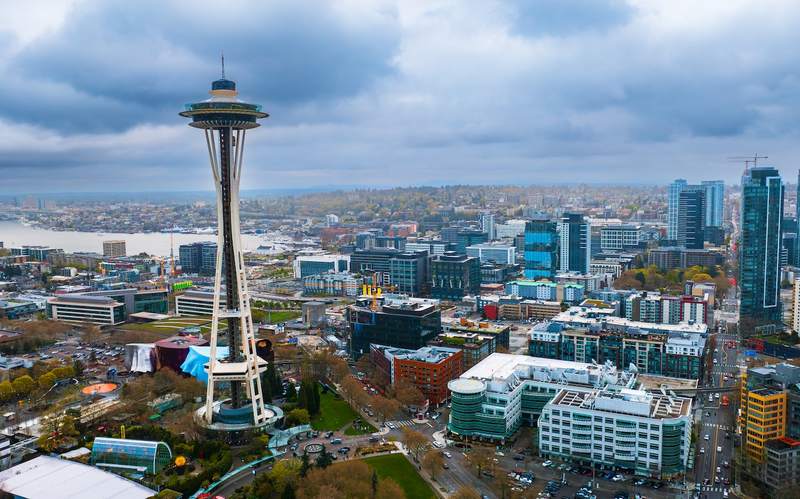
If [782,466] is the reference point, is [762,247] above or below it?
above

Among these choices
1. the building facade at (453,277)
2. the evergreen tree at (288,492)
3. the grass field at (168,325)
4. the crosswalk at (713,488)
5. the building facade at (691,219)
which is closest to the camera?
the evergreen tree at (288,492)

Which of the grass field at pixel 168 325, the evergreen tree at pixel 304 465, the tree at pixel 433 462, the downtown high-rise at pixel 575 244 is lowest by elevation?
the tree at pixel 433 462

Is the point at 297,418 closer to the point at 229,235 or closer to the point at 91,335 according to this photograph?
the point at 229,235

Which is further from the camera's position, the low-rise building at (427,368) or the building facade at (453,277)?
the building facade at (453,277)

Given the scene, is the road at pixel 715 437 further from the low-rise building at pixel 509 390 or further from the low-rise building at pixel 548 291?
the low-rise building at pixel 548 291

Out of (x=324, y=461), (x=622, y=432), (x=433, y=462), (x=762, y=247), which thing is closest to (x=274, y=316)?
(x=324, y=461)

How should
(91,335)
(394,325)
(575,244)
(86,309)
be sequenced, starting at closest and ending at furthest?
(394,325)
(91,335)
(86,309)
(575,244)

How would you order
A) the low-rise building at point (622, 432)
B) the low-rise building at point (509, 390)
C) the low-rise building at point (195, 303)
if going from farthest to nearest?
the low-rise building at point (195, 303)
the low-rise building at point (509, 390)
the low-rise building at point (622, 432)

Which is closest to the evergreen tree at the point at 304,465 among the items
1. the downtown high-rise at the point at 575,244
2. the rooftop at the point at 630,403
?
the rooftop at the point at 630,403
